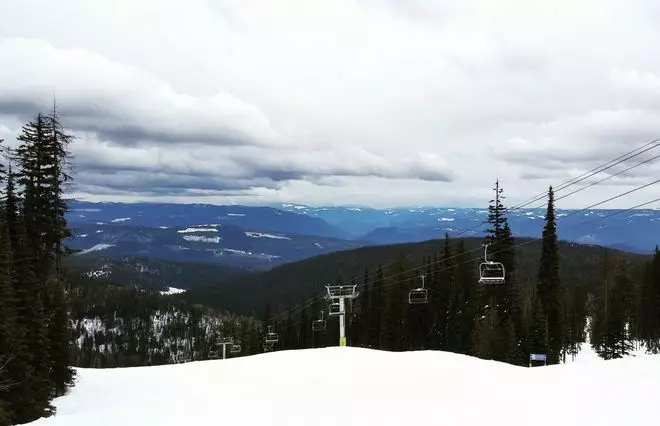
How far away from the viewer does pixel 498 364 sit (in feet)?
79.9

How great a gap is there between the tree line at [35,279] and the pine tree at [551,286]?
150ft

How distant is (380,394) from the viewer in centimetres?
1909

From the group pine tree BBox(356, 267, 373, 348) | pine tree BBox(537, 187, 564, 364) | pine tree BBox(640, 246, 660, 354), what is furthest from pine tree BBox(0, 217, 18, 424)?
pine tree BBox(640, 246, 660, 354)

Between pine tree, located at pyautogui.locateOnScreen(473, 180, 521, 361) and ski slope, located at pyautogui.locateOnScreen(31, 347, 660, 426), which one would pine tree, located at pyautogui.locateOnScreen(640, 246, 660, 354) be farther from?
ski slope, located at pyautogui.locateOnScreen(31, 347, 660, 426)

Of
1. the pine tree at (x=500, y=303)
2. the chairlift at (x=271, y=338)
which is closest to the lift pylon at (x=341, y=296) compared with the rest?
the pine tree at (x=500, y=303)

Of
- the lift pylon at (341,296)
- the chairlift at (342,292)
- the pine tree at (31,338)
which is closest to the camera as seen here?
the pine tree at (31,338)

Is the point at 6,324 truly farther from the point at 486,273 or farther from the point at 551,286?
the point at 551,286

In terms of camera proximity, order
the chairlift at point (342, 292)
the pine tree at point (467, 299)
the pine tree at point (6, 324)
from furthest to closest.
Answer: the pine tree at point (467, 299) → the chairlift at point (342, 292) → the pine tree at point (6, 324)

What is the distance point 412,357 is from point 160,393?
39.2ft

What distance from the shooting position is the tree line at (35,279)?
79.8 feet

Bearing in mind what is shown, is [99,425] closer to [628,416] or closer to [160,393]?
[160,393]

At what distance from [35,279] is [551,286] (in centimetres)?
4916

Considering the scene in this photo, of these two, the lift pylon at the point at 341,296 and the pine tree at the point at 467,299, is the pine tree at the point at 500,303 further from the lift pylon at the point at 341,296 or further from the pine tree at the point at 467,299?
the lift pylon at the point at 341,296

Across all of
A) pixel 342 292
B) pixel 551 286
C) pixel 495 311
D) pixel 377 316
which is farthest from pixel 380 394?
pixel 377 316
